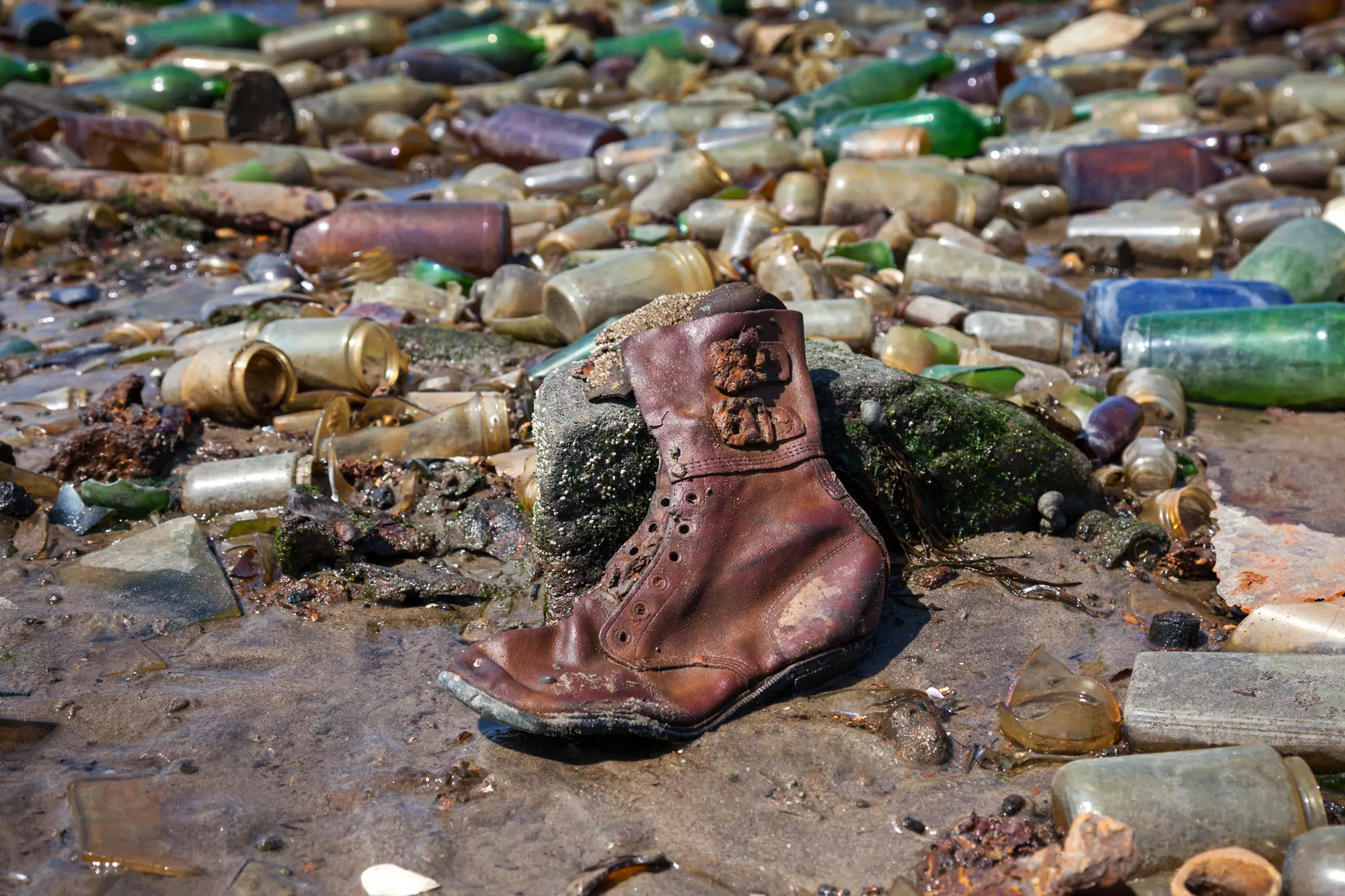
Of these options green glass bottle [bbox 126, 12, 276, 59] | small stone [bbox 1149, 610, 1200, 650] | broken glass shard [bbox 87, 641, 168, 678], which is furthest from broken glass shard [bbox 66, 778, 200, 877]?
green glass bottle [bbox 126, 12, 276, 59]

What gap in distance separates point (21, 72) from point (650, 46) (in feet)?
16.5

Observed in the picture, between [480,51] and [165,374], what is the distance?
6.75 meters

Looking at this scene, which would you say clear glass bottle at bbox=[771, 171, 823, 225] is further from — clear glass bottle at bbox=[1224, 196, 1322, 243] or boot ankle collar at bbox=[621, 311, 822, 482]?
boot ankle collar at bbox=[621, 311, 822, 482]

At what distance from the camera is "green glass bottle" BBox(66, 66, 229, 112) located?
820 cm

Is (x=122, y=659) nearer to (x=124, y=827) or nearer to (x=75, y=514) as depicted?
(x=124, y=827)

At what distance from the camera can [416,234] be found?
5.05 meters

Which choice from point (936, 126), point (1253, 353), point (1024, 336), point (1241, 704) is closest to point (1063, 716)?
point (1241, 704)

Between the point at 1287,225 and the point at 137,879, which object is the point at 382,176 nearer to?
the point at 1287,225

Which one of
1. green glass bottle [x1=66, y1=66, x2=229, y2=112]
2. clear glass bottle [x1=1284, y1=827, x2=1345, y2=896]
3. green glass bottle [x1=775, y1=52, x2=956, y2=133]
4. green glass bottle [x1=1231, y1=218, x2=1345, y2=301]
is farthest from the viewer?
green glass bottle [x1=66, y1=66, x2=229, y2=112]

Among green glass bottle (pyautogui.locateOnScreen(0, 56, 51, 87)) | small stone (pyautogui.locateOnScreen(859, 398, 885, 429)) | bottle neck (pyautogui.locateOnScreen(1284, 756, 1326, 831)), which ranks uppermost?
small stone (pyautogui.locateOnScreen(859, 398, 885, 429))

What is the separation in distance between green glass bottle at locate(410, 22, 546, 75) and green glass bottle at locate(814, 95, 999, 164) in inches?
166

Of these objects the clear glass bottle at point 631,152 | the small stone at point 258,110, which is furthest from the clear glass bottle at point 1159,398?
the small stone at point 258,110

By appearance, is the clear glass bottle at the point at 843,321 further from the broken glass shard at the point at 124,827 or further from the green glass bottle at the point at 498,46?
the green glass bottle at the point at 498,46

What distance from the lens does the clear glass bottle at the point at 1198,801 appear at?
1.78 meters
